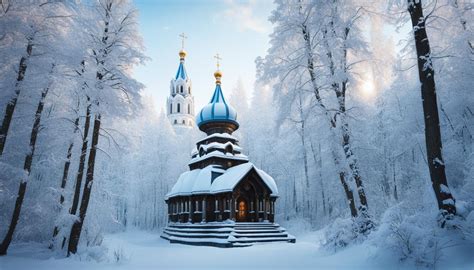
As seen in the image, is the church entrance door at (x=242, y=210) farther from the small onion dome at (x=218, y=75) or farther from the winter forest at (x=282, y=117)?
the small onion dome at (x=218, y=75)

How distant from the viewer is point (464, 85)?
12.4 meters

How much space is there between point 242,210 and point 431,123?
16.4m

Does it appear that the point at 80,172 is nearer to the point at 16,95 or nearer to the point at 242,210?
the point at 16,95

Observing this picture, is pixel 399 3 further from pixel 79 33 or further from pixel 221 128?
pixel 221 128

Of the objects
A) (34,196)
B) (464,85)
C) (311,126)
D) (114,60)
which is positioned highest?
(114,60)

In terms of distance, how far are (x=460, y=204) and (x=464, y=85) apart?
775cm

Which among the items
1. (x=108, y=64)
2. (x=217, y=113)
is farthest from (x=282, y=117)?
(x=217, y=113)

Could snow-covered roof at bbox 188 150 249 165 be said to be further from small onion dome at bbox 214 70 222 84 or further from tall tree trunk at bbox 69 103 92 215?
tall tree trunk at bbox 69 103 92 215

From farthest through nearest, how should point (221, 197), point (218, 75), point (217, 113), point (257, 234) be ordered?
1. point (218, 75)
2. point (217, 113)
3. point (221, 197)
4. point (257, 234)

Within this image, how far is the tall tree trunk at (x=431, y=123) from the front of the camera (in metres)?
7.01

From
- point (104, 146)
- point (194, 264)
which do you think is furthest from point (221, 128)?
point (194, 264)

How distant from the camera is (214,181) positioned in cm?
2209

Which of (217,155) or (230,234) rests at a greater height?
(217,155)

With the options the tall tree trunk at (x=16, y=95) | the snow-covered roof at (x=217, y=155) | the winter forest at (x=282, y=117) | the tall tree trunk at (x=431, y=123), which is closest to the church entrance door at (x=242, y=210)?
the snow-covered roof at (x=217, y=155)
